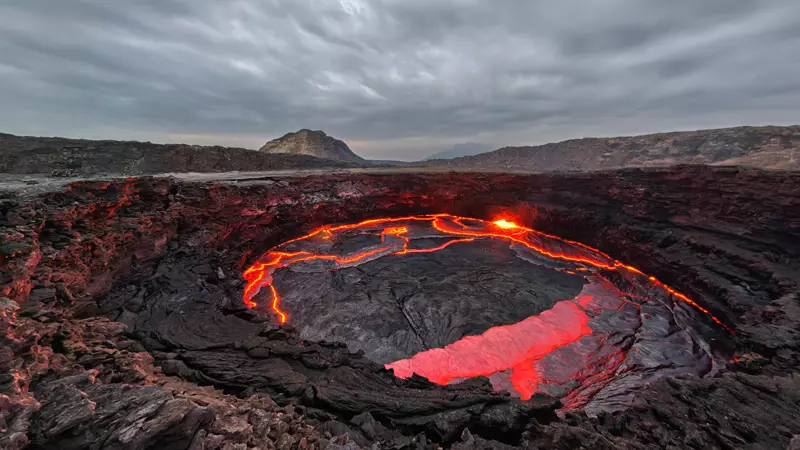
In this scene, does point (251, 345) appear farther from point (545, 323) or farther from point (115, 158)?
point (115, 158)

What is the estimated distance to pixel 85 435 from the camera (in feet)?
10.8

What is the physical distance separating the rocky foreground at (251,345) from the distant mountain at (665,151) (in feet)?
75.7

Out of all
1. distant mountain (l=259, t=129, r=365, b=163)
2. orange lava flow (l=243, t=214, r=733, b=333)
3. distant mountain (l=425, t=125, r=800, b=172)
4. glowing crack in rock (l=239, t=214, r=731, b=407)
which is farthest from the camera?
distant mountain (l=259, t=129, r=365, b=163)

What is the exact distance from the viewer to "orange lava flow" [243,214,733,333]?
15.7 meters

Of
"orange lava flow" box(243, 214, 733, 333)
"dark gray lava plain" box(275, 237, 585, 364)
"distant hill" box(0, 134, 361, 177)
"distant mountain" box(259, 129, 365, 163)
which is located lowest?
"dark gray lava plain" box(275, 237, 585, 364)

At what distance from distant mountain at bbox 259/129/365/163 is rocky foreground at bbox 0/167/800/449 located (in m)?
51.6

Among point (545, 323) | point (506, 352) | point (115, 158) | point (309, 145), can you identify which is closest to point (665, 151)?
point (545, 323)

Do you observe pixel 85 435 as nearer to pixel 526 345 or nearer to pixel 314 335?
pixel 314 335

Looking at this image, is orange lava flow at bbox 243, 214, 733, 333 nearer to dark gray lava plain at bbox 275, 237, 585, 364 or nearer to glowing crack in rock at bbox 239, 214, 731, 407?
glowing crack in rock at bbox 239, 214, 731, 407

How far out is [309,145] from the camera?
68625 mm

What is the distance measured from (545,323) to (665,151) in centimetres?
4872

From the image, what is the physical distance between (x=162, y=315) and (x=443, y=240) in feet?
58.7

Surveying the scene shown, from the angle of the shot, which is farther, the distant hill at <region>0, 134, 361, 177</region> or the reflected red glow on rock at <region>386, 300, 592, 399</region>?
the distant hill at <region>0, 134, 361, 177</region>

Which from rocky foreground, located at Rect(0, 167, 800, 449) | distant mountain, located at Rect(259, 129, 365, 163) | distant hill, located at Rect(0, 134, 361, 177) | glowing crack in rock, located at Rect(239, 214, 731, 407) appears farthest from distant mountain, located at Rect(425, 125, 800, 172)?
distant hill, located at Rect(0, 134, 361, 177)
